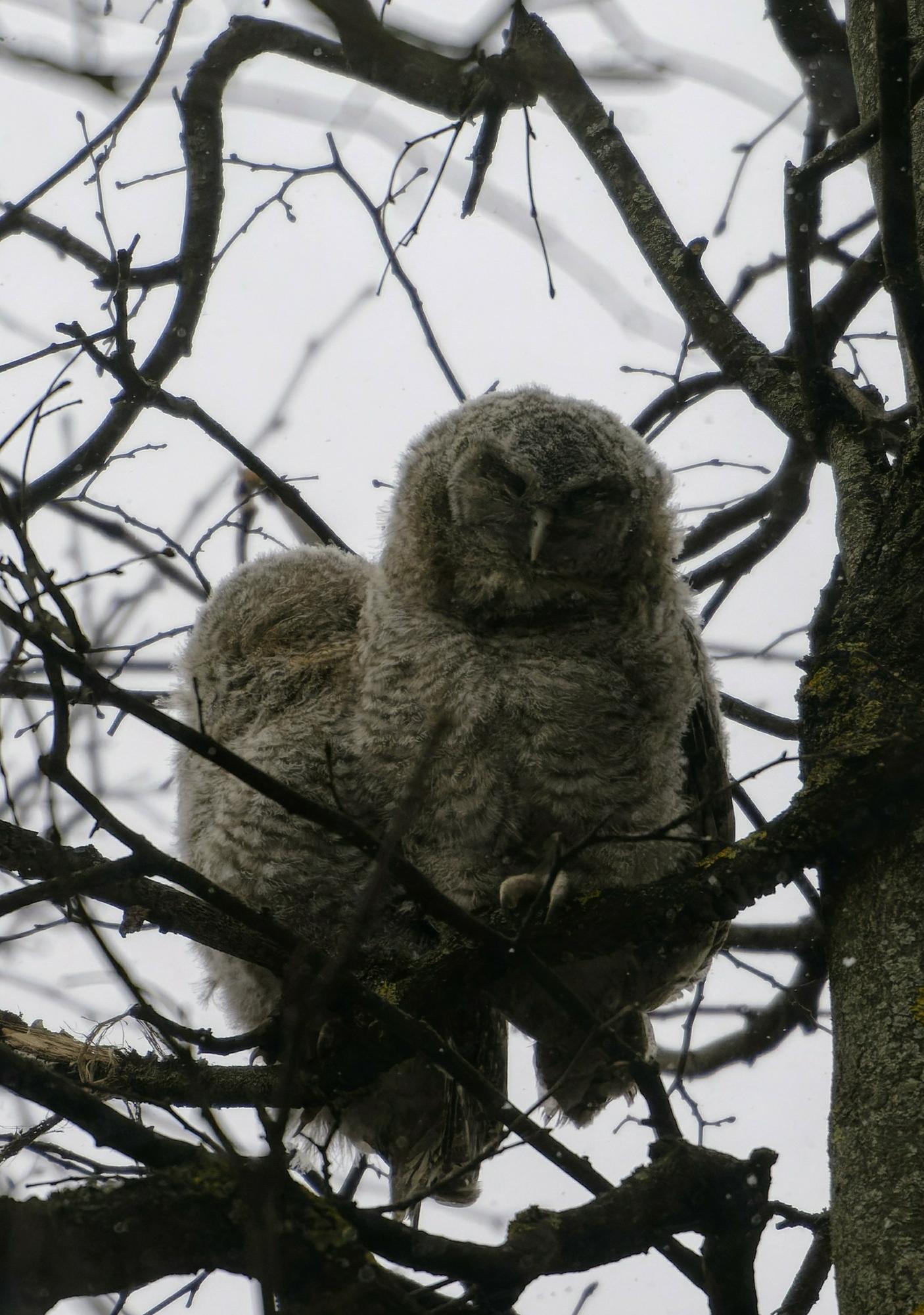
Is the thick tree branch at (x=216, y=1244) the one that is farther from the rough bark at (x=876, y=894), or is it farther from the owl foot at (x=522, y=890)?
the owl foot at (x=522, y=890)

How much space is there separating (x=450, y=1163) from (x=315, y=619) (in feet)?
4.85

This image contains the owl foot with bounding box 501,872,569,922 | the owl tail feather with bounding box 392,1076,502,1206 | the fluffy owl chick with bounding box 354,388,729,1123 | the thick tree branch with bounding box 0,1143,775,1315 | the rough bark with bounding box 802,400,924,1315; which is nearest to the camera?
the thick tree branch with bounding box 0,1143,775,1315

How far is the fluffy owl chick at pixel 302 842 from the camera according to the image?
318 centimetres

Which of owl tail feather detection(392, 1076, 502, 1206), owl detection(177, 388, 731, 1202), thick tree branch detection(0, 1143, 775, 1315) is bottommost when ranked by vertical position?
thick tree branch detection(0, 1143, 775, 1315)

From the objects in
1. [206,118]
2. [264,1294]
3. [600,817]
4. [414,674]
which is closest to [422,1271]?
[264,1294]

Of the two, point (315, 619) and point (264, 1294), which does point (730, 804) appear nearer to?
point (315, 619)

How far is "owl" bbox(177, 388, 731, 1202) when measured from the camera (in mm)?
3031

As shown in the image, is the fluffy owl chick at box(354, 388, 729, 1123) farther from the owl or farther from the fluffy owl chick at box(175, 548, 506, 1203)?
the fluffy owl chick at box(175, 548, 506, 1203)

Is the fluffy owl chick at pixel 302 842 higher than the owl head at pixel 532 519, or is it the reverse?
the owl head at pixel 532 519

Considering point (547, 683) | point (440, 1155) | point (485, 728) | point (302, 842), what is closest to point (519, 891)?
point (485, 728)

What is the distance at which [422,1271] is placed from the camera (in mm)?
1728

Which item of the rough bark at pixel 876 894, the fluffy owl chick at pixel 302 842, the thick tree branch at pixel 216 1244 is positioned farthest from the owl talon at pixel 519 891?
the thick tree branch at pixel 216 1244

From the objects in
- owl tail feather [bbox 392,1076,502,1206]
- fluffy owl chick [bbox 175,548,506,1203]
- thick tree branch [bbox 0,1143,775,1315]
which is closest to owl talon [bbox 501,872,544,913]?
fluffy owl chick [bbox 175,548,506,1203]

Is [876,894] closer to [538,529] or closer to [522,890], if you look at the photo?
[522,890]
